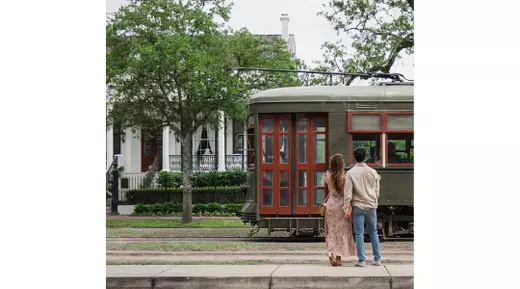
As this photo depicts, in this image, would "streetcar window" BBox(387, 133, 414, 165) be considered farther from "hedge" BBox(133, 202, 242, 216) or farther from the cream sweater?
"hedge" BBox(133, 202, 242, 216)

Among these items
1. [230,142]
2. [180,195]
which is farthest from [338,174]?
[230,142]

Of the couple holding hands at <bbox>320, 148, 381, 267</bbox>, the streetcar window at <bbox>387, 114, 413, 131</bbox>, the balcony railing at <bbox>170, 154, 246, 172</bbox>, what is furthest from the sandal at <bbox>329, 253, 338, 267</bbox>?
the balcony railing at <bbox>170, 154, 246, 172</bbox>

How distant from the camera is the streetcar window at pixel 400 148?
15727mm

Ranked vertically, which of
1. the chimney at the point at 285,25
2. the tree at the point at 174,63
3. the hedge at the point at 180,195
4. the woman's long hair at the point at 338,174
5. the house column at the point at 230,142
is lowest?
the hedge at the point at 180,195

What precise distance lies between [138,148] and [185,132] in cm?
397

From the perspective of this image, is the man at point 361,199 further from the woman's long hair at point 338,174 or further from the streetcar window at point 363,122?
the streetcar window at point 363,122

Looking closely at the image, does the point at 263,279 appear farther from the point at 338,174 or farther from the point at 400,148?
the point at 400,148

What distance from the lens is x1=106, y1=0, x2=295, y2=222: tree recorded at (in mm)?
20859

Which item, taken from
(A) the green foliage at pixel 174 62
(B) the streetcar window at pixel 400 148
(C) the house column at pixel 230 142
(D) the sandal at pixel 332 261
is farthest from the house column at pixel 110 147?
(D) the sandal at pixel 332 261

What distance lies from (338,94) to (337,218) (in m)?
4.51

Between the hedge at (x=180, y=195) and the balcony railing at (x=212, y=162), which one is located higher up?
the balcony railing at (x=212, y=162)

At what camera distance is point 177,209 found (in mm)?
25594
